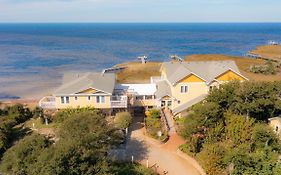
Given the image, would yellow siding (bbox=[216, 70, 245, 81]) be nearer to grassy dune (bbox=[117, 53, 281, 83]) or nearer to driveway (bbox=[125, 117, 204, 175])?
driveway (bbox=[125, 117, 204, 175])

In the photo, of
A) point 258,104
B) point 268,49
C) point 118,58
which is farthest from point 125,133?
point 268,49

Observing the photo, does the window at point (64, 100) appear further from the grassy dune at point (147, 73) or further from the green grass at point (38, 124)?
the grassy dune at point (147, 73)

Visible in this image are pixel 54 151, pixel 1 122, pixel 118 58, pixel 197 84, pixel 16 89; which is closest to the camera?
pixel 54 151

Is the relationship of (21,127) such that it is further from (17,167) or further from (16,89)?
(16,89)

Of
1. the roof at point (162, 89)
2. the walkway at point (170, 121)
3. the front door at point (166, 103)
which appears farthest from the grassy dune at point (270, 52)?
the walkway at point (170, 121)

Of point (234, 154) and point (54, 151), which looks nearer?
point (54, 151)

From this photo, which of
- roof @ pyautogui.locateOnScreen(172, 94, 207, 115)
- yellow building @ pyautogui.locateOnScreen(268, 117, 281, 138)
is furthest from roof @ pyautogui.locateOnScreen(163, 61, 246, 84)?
yellow building @ pyautogui.locateOnScreen(268, 117, 281, 138)
